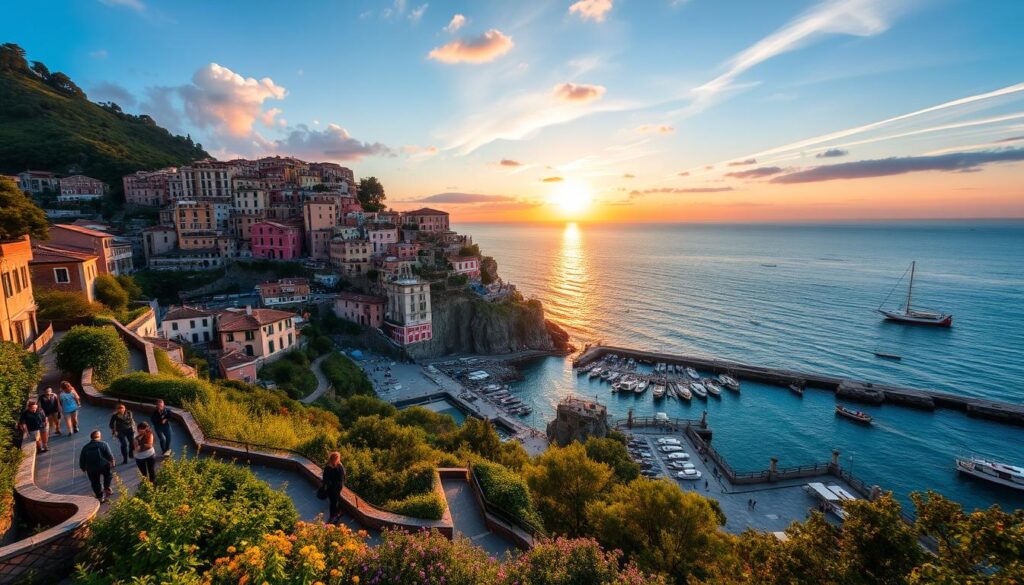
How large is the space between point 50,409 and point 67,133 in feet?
409

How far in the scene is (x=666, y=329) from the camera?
8088 cm

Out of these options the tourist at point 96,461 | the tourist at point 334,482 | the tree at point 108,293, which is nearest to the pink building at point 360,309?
the tree at point 108,293

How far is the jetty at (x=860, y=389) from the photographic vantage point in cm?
4834

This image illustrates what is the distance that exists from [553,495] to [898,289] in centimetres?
12820

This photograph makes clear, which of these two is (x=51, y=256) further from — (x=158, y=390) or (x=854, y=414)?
(x=854, y=414)

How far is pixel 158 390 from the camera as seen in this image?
14.3m

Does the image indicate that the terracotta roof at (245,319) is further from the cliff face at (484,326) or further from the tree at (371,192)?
the tree at (371,192)

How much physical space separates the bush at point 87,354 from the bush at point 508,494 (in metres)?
13.5

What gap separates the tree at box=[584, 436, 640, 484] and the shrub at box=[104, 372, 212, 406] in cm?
1967

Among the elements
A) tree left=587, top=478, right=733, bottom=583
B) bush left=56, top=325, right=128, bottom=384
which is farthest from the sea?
bush left=56, top=325, right=128, bottom=384

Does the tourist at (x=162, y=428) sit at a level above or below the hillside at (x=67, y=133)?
below

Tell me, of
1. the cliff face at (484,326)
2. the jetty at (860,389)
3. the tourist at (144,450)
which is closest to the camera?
the tourist at (144,450)

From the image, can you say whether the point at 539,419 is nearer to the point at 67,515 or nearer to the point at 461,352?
the point at 461,352

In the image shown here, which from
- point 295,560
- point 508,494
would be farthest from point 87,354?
point 508,494
